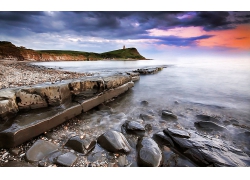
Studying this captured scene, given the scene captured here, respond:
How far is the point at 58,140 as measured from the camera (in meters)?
2.70

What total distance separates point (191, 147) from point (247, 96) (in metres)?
6.13

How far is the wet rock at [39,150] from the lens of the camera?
2168 millimetres

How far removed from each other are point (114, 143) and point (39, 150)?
1300mm

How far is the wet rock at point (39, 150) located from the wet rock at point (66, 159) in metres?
0.32

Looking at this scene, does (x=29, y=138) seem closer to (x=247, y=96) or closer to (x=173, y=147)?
(x=173, y=147)

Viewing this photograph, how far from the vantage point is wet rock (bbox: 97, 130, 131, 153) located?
2402mm

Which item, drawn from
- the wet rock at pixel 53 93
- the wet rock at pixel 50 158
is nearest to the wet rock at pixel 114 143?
the wet rock at pixel 50 158

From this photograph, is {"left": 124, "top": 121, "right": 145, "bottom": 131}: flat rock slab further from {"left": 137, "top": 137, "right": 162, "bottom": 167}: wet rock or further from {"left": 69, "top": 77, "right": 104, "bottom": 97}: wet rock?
{"left": 69, "top": 77, "right": 104, "bottom": 97}: wet rock

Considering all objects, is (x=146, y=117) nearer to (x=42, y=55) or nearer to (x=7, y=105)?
(x=7, y=105)

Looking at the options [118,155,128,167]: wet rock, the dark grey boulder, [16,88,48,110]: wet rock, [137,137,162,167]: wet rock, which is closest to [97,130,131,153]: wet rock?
[118,155,128,167]: wet rock

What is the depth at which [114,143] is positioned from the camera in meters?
2.49

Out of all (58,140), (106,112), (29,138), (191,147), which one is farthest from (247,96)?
(29,138)

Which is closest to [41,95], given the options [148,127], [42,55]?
[148,127]

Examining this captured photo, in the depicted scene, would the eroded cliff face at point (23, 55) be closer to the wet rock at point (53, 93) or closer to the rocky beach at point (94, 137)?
the wet rock at point (53, 93)
